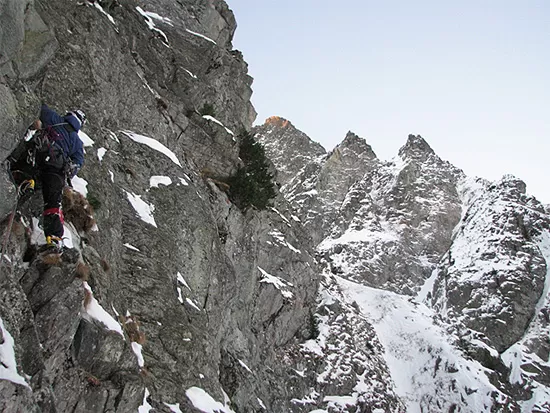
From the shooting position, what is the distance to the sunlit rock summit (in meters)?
9.45

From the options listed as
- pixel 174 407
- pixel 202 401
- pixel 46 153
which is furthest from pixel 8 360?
pixel 202 401

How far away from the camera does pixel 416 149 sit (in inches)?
4870

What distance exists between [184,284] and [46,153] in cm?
849

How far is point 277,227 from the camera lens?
41906 millimetres

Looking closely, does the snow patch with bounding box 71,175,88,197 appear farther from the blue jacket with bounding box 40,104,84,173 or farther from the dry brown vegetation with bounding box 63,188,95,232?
the blue jacket with bounding box 40,104,84,173

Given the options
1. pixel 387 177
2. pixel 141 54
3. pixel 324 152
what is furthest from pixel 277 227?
pixel 324 152

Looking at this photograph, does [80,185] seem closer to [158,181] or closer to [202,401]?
[158,181]

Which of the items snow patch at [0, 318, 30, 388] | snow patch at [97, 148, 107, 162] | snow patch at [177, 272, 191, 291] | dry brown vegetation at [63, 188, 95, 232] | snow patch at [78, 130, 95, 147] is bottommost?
snow patch at [0, 318, 30, 388]

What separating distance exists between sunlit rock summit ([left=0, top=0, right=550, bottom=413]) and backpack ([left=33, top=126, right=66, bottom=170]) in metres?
0.45

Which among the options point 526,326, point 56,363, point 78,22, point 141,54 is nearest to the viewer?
point 56,363

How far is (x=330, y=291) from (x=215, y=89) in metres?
24.5

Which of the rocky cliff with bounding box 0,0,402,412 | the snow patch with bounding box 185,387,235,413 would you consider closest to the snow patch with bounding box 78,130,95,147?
the rocky cliff with bounding box 0,0,402,412

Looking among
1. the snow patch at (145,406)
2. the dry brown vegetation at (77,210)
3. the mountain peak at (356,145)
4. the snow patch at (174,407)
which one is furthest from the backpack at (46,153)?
the mountain peak at (356,145)

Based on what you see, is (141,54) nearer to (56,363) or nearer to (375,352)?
(56,363)
